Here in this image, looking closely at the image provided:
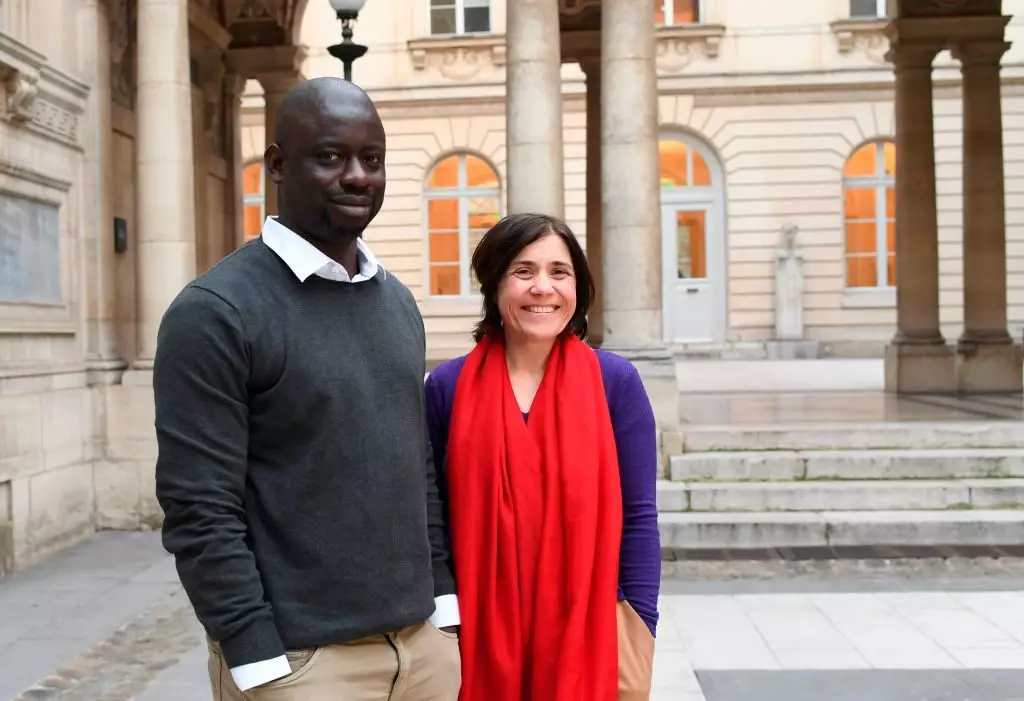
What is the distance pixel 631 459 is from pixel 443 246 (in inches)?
978

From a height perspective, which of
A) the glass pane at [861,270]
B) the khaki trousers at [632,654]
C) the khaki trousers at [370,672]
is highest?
the glass pane at [861,270]

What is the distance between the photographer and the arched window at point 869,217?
2617 cm

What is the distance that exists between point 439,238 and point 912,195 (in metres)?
14.6

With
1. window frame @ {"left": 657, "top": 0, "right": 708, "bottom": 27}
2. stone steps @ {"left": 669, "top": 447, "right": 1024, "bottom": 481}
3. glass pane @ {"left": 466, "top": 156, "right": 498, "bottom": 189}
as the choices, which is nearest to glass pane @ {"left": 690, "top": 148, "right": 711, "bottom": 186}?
window frame @ {"left": 657, "top": 0, "right": 708, "bottom": 27}

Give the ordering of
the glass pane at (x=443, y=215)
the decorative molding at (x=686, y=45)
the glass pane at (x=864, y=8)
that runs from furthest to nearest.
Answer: the glass pane at (x=443, y=215) → the glass pane at (x=864, y=8) → the decorative molding at (x=686, y=45)

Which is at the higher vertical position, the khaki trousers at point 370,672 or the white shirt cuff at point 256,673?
the white shirt cuff at point 256,673

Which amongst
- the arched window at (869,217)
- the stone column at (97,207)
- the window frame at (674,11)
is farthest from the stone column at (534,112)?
the arched window at (869,217)

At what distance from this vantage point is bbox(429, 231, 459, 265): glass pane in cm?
2731

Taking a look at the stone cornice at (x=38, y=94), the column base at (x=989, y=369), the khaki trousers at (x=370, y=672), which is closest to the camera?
the khaki trousers at (x=370, y=672)

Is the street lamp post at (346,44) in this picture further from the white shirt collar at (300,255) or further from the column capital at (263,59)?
the white shirt collar at (300,255)

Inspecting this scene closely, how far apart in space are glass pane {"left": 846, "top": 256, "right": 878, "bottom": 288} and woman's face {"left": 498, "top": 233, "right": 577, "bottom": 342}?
24849mm

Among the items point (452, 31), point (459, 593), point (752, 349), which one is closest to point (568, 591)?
point (459, 593)

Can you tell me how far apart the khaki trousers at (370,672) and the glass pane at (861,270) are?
25.3 m

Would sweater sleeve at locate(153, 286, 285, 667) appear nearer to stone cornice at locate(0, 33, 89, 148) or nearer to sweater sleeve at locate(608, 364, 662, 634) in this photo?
sweater sleeve at locate(608, 364, 662, 634)
